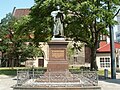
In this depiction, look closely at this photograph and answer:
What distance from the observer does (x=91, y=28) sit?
3141 cm

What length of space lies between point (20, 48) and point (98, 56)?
56.1 ft

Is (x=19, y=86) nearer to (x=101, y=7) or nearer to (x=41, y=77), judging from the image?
(x=41, y=77)

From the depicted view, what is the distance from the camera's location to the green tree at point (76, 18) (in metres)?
26.0

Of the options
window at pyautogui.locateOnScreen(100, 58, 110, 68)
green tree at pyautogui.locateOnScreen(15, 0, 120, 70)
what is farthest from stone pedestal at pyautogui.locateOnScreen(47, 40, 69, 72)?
window at pyautogui.locateOnScreen(100, 58, 110, 68)

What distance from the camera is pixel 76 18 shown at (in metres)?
29.9

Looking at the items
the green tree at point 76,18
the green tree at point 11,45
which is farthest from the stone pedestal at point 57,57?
the green tree at point 11,45

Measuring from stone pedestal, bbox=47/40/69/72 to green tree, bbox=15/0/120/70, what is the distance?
858cm

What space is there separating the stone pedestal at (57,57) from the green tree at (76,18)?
8575 millimetres

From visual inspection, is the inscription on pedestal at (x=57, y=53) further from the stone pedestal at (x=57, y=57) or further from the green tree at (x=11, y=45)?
the green tree at (x=11, y=45)

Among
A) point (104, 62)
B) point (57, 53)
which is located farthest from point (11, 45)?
point (57, 53)

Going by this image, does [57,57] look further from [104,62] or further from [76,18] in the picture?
[104,62]

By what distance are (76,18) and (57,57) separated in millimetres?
12742

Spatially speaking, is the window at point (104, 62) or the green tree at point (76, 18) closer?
the green tree at point (76, 18)

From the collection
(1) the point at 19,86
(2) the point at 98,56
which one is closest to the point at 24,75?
(1) the point at 19,86
